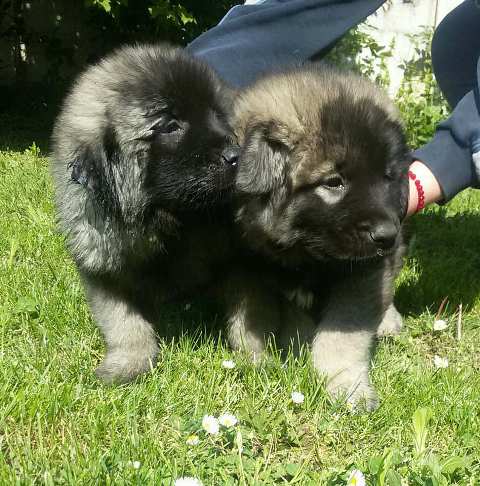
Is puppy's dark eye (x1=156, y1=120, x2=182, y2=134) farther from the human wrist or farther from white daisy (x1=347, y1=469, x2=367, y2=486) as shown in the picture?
white daisy (x1=347, y1=469, x2=367, y2=486)

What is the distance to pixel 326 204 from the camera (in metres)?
2.16

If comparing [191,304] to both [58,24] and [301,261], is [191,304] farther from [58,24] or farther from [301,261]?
[58,24]

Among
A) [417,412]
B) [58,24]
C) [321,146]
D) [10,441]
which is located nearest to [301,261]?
[321,146]

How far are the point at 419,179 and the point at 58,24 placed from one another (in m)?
6.81

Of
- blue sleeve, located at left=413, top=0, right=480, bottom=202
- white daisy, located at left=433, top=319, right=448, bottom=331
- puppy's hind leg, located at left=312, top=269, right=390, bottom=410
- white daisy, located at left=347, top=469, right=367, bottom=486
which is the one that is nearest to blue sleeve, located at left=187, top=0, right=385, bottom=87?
blue sleeve, located at left=413, top=0, right=480, bottom=202

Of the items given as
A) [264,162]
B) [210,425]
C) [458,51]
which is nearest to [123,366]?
[210,425]

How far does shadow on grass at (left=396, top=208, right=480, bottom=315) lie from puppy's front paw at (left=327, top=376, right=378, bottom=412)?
96 cm

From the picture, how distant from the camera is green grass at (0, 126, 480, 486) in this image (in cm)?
174

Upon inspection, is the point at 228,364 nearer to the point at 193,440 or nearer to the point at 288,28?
the point at 193,440

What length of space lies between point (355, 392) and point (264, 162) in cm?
86

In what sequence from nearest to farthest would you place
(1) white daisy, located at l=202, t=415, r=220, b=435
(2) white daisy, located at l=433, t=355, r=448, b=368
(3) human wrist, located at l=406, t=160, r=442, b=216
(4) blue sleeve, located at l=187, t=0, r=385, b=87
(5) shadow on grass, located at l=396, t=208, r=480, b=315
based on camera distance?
(1) white daisy, located at l=202, t=415, r=220, b=435 → (2) white daisy, located at l=433, t=355, r=448, b=368 → (3) human wrist, located at l=406, t=160, r=442, b=216 → (4) blue sleeve, located at l=187, t=0, r=385, b=87 → (5) shadow on grass, located at l=396, t=208, r=480, b=315

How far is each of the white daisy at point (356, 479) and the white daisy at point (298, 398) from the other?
439 mm

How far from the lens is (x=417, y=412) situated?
1.99 meters

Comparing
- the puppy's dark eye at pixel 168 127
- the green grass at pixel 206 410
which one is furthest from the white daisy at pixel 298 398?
the puppy's dark eye at pixel 168 127
